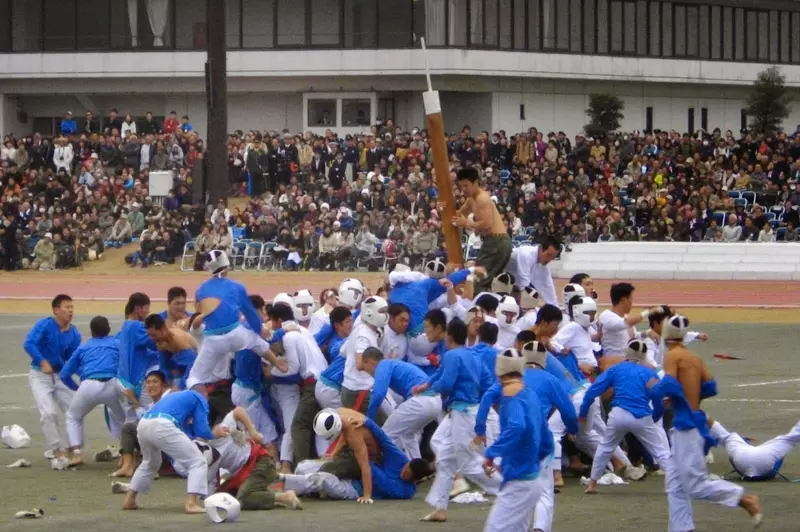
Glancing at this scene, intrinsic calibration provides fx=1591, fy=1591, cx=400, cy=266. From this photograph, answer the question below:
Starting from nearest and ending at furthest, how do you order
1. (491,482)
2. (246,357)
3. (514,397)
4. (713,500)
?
(514,397)
(713,500)
(491,482)
(246,357)

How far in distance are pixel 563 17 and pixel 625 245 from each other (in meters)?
21.4

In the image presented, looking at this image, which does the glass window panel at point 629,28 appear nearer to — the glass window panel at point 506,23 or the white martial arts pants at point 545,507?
the glass window panel at point 506,23

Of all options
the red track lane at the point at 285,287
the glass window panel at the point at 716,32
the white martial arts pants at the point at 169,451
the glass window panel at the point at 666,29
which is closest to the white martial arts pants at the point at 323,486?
the white martial arts pants at the point at 169,451

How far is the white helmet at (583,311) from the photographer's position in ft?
53.1

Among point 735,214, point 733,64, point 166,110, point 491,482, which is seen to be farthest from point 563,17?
point 491,482

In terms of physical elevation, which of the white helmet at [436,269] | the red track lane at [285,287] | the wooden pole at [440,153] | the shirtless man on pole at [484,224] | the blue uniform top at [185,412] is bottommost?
the red track lane at [285,287]

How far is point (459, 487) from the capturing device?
14734 mm

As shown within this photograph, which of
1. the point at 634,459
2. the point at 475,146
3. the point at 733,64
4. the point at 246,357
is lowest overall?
the point at 634,459

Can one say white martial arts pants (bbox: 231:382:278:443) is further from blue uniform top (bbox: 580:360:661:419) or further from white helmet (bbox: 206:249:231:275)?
blue uniform top (bbox: 580:360:661:419)

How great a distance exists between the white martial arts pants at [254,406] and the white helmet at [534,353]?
4502 millimetres

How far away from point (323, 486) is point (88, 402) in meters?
3.27

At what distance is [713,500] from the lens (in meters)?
12.4

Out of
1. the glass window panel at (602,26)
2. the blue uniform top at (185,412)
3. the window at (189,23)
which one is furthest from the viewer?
the glass window panel at (602,26)

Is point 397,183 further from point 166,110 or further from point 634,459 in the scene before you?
point 634,459
